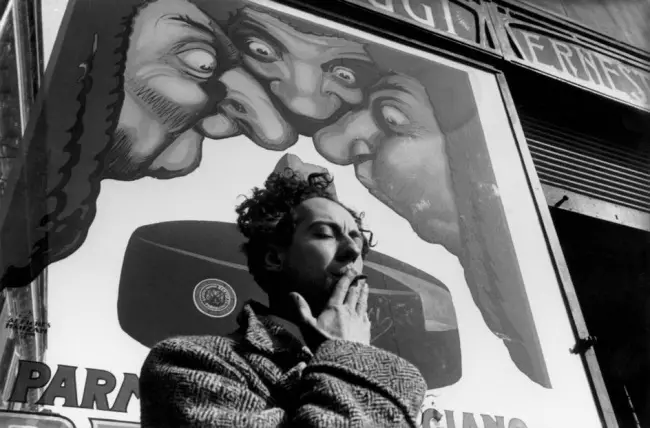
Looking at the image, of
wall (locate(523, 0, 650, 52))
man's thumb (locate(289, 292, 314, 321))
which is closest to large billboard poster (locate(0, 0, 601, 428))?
man's thumb (locate(289, 292, 314, 321))

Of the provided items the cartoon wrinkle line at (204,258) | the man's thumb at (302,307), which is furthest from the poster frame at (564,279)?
the man's thumb at (302,307)

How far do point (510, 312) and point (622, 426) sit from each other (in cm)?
171

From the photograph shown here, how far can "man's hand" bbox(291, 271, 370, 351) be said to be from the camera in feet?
6.27

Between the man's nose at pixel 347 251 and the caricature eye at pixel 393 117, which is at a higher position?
the caricature eye at pixel 393 117

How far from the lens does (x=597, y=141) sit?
6168 mm

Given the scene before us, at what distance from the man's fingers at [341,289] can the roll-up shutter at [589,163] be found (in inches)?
144

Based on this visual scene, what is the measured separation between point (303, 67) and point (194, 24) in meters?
0.75

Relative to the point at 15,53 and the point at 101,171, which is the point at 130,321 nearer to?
the point at 101,171

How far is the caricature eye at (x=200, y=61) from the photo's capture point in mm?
4242

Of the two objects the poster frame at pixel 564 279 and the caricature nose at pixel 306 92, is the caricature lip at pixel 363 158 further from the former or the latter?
the poster frame at pixel 564 279

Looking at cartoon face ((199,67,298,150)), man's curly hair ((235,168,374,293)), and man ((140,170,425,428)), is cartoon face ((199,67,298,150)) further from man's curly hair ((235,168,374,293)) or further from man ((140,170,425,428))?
man ((140,170,425,428))

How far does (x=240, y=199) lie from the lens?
3666 millimetres

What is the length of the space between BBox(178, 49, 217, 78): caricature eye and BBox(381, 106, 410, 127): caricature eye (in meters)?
1.19

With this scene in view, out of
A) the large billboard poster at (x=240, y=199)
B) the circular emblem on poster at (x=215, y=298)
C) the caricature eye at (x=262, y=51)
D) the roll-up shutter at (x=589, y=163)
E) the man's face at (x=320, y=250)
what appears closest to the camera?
the man's face at (x=320, y=250)
